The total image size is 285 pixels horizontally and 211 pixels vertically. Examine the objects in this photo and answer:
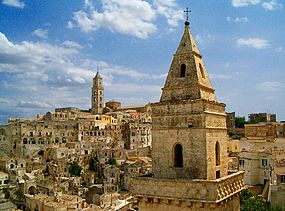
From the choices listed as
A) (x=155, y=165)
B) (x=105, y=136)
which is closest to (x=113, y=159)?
(x=105, y=136)

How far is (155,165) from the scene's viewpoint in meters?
13.0

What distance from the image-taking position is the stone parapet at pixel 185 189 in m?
11.5

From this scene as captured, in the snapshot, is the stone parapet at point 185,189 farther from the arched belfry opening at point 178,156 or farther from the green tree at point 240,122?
the green tree at point 240,122

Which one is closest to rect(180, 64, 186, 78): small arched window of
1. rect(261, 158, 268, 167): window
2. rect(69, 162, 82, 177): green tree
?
rect(261, 158, 268, 167): window

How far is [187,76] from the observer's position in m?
13.0

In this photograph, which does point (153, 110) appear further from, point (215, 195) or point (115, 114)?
point (115, 114)

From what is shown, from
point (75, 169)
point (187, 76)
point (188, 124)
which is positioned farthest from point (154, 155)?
point (75, 169)

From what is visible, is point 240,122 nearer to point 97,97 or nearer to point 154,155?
point 97,97

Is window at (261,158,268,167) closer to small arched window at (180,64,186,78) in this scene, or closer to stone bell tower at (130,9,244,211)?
stone bell tower at (130,9,244,211)

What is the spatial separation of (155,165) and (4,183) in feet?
160

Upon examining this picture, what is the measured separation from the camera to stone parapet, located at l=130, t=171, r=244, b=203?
1147cm

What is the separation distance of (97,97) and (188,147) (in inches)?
3646

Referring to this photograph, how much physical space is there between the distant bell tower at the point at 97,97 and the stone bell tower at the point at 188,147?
9044 centimetres

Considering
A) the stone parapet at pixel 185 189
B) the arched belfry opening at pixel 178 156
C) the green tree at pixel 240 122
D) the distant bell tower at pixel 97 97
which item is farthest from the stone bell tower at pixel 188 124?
the distant bell tower at pixel 97 97
